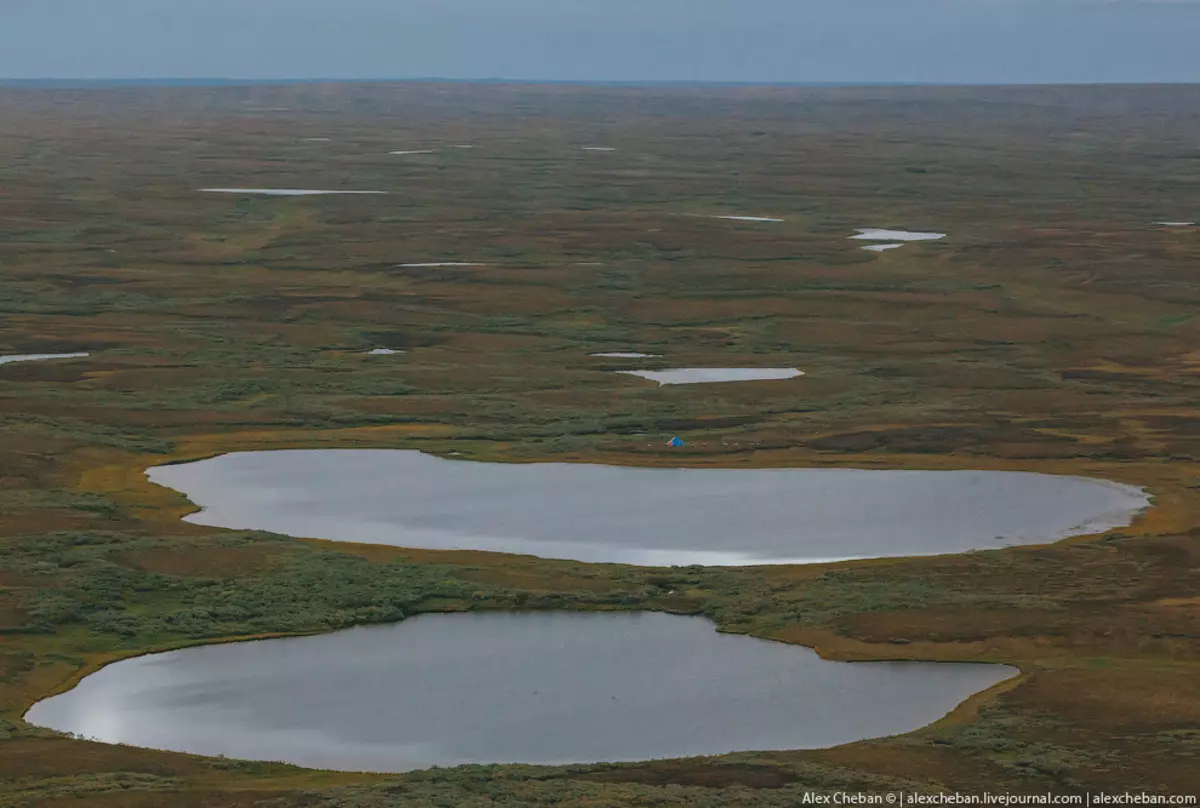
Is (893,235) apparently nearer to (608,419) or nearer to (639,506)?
(608,419)

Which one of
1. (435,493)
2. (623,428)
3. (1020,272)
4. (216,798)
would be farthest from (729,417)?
(1020,272)

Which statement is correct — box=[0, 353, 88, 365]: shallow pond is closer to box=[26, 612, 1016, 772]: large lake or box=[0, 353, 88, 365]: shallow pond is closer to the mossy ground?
the mossy ground

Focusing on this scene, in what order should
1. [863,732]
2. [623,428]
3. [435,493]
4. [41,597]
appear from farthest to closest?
[623,428]
[435,493]
[41,597]
[863,732]

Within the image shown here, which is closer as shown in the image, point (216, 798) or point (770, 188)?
point (216, 798)

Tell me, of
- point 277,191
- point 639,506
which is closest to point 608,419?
point 639,506

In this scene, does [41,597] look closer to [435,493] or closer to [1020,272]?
[435,493]

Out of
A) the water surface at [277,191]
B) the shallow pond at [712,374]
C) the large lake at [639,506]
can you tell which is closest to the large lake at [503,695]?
the large lake at [639,506]

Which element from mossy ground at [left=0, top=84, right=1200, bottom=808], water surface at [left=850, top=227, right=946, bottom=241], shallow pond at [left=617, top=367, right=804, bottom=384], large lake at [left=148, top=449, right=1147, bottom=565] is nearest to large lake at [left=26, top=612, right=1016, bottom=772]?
mossy ground at [left=0, top=84, right=1200, bottom=808]

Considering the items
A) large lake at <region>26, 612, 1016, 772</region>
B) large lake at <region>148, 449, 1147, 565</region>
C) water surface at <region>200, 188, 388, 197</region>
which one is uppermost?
water surface at <region>200, 188, 388, 197</region>
